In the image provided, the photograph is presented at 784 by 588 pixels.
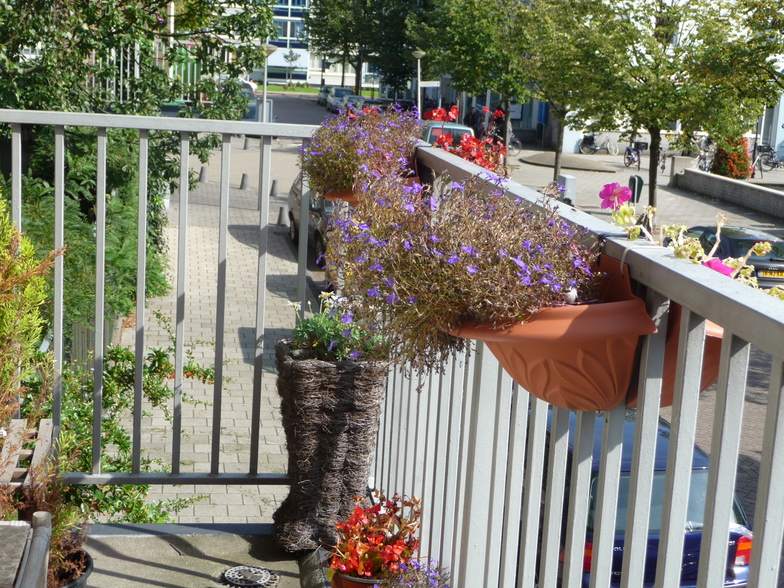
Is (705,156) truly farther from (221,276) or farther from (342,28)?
(221,276)

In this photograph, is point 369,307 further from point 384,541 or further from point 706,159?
point 706,159

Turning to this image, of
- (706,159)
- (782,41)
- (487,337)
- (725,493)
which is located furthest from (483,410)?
(706,159)

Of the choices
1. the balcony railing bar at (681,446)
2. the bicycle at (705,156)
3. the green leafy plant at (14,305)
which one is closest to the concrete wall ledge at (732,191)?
the bicycle at (705,156)

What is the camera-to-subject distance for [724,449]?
1.34 meters

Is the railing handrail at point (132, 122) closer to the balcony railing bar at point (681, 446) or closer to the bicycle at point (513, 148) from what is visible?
the balcony railing bar at point (681, 446)

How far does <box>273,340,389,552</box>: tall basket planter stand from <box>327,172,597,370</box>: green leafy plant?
1.14 metres

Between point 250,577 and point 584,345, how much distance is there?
2.21 meters

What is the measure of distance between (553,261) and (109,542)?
2.60 metres

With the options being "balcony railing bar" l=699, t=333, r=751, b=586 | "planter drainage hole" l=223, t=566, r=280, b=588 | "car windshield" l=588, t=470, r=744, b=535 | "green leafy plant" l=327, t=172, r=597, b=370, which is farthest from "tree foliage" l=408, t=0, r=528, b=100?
"balcony railing bar" l=699, t=333, r=751, b=586

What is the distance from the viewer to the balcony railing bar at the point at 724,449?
4.35 feet

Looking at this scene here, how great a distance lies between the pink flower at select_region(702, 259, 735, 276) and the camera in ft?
5.06

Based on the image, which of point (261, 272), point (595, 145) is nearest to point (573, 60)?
point (261, 272)

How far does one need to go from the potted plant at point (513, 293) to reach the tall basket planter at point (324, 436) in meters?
1.26

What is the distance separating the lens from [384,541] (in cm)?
307
